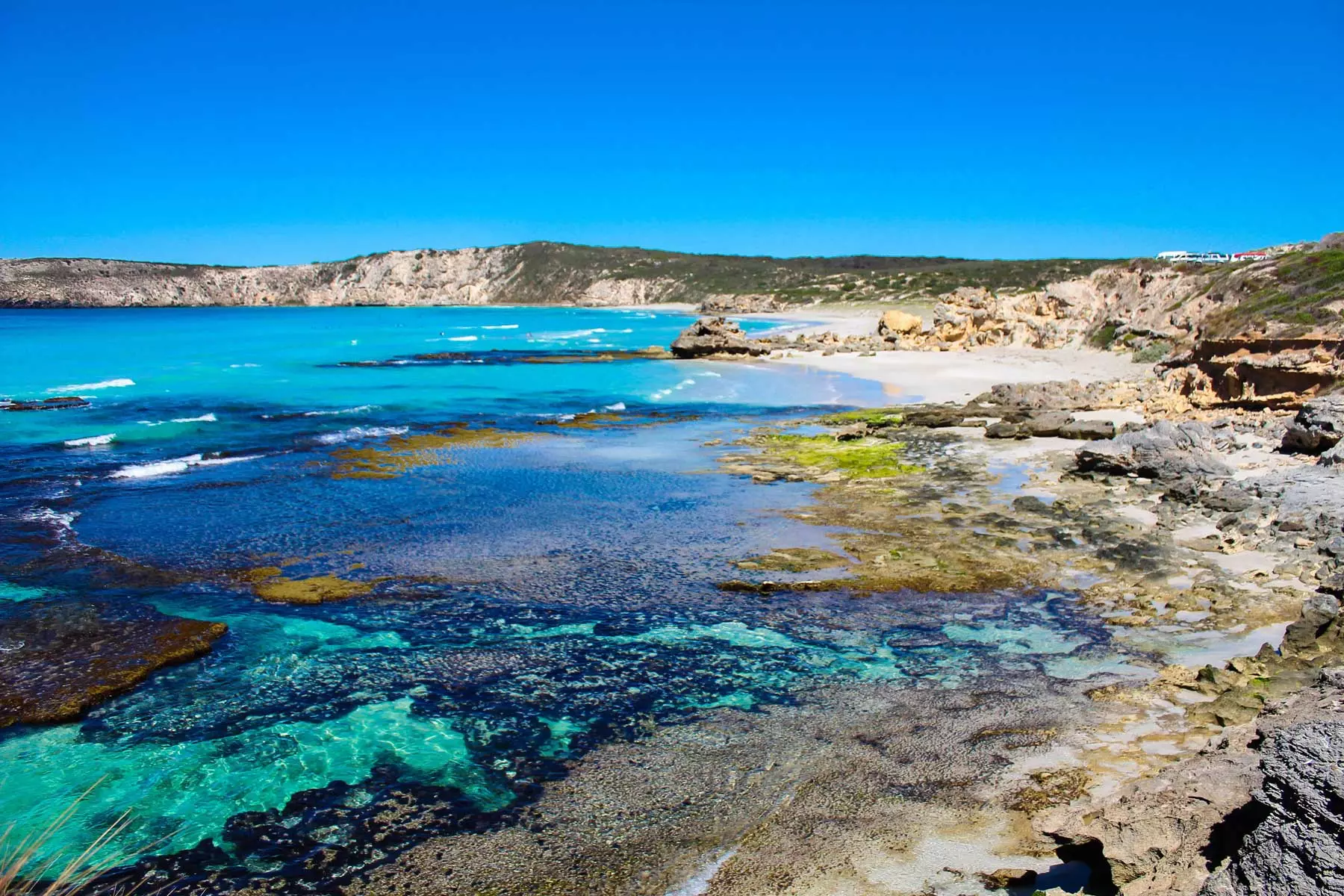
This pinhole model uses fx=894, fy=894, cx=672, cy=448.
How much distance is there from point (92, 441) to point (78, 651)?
1820 cm

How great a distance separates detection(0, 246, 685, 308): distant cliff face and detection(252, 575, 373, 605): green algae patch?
15197cm

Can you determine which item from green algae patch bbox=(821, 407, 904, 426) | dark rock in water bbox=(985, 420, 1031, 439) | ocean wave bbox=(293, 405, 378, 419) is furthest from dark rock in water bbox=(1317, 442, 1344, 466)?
ocean wave bbox=(293, 405, 378, 419)

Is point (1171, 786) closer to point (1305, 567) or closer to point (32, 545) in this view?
point (1305, 567)

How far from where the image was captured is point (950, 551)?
41.2ft

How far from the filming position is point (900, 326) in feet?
173

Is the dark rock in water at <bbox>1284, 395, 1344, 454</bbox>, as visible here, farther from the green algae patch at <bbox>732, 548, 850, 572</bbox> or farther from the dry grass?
the dry grass

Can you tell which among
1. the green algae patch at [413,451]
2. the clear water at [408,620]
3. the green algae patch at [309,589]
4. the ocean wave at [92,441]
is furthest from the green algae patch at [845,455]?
the ocean wave at [92,441]

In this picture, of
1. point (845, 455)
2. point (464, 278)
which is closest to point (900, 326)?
point (845, 455)

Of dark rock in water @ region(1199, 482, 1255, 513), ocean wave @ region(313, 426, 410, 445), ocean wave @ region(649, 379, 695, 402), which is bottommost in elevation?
ocean wave @ region(313, 426, 410, 445)

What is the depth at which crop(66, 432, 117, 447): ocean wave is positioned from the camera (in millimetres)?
24141

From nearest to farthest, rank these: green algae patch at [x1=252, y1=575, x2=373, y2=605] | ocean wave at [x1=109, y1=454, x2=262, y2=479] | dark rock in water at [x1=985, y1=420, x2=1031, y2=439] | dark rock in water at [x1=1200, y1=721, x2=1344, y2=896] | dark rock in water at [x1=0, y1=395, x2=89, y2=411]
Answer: dark rock in water at [x1=1200, y1=721, x2=1344, y2=896] < green algae patch at [x1=252, y1=575, x2=373, y2=605] < ocean wave at [x1=109, y1=454, x2=262, y2=479] < dark rock in water at [x1=985, y1=420, x2=1031, y2=439] < dark rock in water at [x1=0, y1=395, x2=89, y2=411]

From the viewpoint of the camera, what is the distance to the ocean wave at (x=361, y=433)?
24844 millimetres

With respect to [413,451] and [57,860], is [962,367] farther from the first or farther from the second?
[57,860]

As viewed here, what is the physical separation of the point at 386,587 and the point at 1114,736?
8673mm
